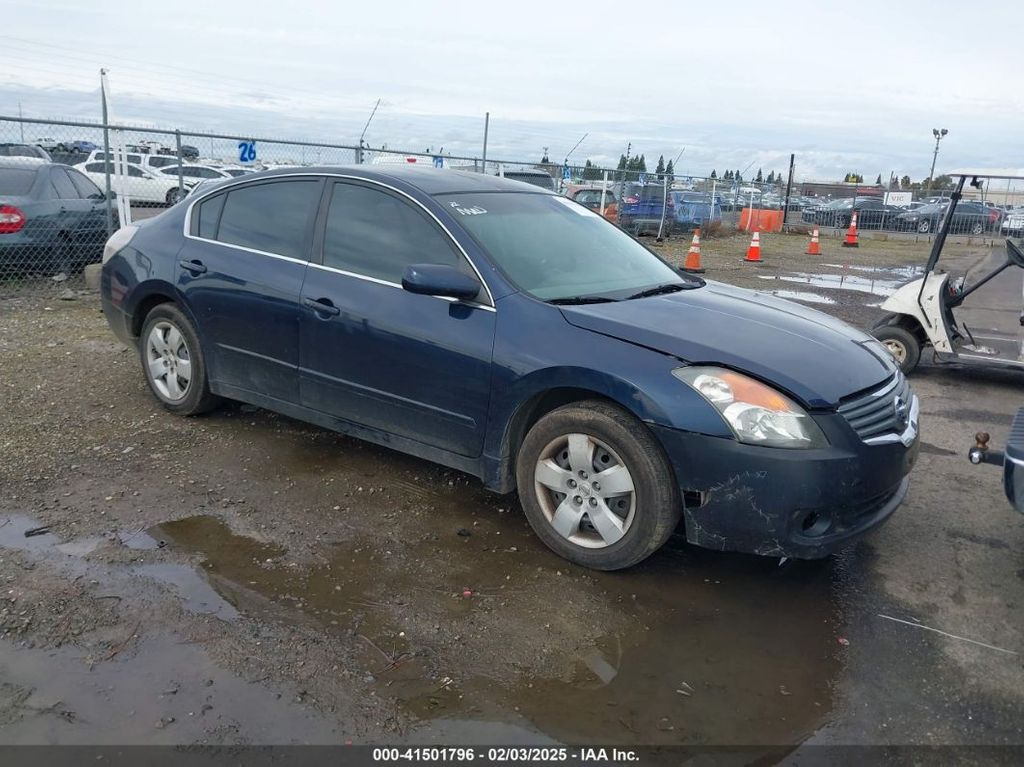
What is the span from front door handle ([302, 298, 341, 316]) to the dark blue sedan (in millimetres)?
16

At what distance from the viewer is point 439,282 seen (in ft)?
12.6

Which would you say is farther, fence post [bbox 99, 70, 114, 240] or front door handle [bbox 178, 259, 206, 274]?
fence post [bbox 99, 70, 114, 240]

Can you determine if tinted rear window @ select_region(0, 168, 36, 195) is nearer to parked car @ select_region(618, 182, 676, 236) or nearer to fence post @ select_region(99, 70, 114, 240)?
fence post @ select_region(99, 70, 114, 240)

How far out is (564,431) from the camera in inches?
143

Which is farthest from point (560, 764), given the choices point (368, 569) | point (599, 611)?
point (368, 569)

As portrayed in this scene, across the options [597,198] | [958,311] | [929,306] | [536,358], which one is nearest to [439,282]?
[536,358]

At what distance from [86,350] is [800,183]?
33.1 m

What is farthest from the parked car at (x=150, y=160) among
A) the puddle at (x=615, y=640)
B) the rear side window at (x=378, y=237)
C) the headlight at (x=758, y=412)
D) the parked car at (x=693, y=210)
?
the headlight at (x=758, y=412)

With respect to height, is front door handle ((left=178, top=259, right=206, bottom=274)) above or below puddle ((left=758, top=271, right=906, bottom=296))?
above

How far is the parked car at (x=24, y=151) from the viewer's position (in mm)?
10378

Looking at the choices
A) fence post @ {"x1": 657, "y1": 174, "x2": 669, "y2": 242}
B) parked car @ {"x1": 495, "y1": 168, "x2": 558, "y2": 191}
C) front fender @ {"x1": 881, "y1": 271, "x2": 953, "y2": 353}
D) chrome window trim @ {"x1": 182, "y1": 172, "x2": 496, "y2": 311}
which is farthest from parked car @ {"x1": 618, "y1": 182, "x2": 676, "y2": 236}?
chrome window trim @ {"x1": 182, "y1": 172, "x2": 496, "y2": 311}

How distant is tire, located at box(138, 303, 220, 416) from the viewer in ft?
16.9

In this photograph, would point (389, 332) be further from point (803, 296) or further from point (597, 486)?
point (803, 296)

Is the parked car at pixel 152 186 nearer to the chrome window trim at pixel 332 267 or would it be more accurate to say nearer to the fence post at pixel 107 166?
the fence post at pixel 107 166
